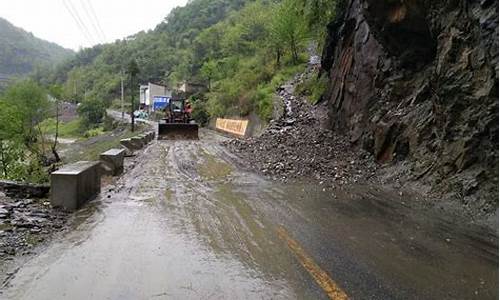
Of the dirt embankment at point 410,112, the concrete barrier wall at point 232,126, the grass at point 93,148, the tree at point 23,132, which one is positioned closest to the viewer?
the dirt embankment at point 410,112

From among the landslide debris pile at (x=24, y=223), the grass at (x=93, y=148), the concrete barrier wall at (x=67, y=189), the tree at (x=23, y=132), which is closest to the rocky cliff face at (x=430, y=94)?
the concrete barrier wall at (x=67, y=189)

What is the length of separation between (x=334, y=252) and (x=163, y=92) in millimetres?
116796

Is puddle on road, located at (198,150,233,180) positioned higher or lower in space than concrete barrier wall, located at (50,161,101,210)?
Result: lower

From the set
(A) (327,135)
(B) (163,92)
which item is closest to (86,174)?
(A) (327,135)

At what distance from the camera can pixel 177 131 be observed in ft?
115

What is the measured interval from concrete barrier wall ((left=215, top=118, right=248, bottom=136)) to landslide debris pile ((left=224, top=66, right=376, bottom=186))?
38.7 feet

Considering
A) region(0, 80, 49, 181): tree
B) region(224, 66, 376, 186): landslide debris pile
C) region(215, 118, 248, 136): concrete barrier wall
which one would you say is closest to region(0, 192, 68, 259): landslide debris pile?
region(0, 80, 49, 181): tree

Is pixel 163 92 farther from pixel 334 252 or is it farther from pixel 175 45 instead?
pixel 334 252

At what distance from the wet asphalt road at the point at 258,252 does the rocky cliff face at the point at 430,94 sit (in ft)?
4.63

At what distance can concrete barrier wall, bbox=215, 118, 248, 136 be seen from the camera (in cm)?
3958

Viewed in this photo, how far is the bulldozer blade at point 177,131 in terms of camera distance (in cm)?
3419

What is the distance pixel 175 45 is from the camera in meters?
181

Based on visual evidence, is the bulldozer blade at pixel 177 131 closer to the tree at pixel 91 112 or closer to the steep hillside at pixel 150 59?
the tree at pixel 91 112

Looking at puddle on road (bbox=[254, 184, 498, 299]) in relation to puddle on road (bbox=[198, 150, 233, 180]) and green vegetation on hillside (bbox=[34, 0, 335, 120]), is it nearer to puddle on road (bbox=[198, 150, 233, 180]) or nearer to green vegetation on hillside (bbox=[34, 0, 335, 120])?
puddle on road (bbox=[198, 150, 233, 180])
